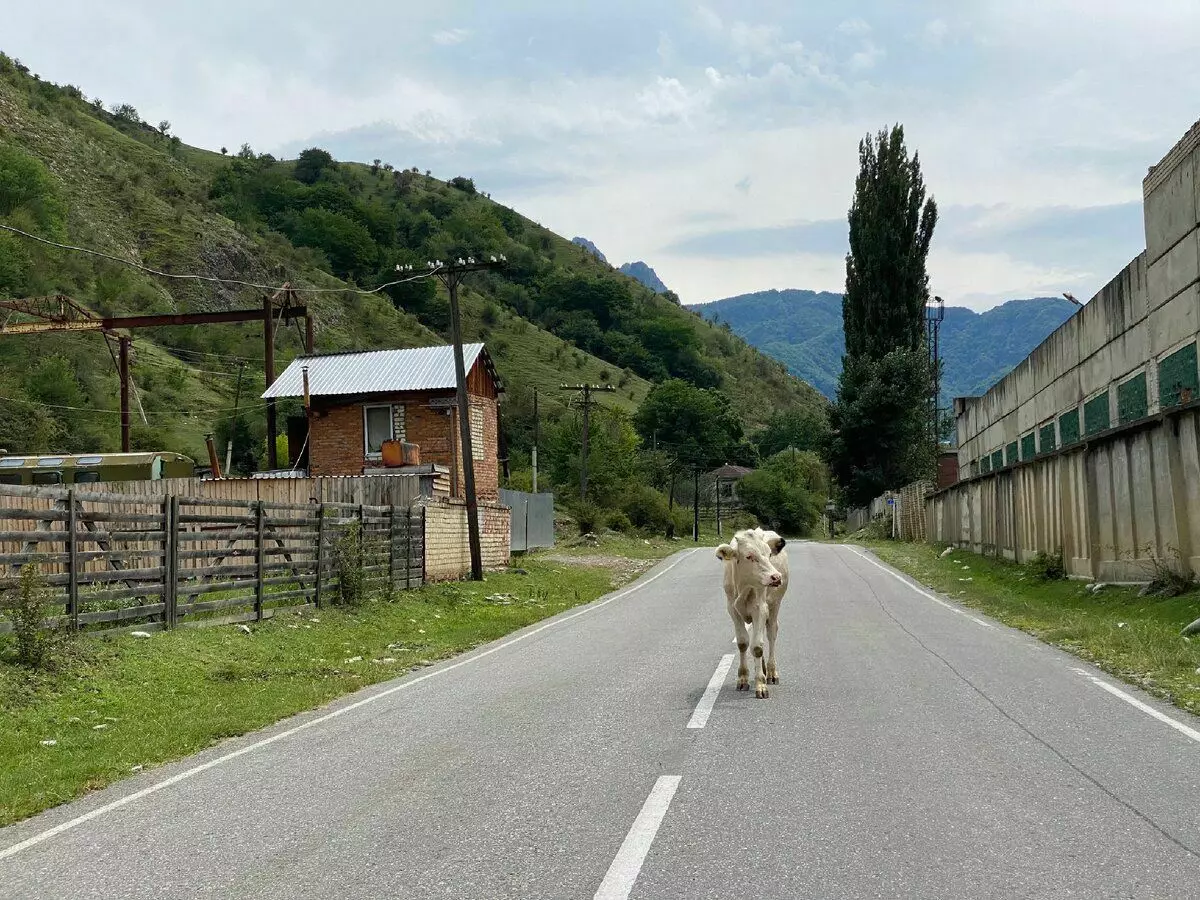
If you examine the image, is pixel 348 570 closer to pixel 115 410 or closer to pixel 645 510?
pixel 645 510

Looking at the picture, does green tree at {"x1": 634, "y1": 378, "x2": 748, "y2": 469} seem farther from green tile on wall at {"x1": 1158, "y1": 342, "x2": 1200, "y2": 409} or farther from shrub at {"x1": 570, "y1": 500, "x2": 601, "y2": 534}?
green tile on wall at {"x1": 1158, "y1": 342, "x2": 1200, "y2": 409}

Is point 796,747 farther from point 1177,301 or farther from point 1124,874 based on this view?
point 1177,301

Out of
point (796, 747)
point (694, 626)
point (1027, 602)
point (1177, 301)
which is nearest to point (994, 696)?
point (796, 747)

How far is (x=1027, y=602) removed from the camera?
2062cm

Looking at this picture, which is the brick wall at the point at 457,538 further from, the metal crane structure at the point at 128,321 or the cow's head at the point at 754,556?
the cow's head at the point at 754,556

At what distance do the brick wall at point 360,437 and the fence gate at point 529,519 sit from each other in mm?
2323

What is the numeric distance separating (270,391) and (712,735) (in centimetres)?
3205


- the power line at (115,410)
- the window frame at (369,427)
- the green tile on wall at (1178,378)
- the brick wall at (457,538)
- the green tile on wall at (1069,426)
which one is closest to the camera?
the green tile on wall at (1178,378)

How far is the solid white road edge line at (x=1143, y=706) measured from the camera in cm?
816

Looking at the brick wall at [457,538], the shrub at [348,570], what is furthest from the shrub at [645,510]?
the shrub at [348,570]

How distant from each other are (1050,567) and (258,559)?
52.3ft

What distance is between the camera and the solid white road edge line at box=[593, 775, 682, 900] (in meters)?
4.82

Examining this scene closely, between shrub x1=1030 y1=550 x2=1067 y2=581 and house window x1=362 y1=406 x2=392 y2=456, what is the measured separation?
2209 cm

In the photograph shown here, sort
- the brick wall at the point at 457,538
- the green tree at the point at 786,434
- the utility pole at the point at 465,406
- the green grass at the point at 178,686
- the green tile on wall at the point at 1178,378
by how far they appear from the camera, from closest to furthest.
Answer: the green grass at the point at 178,686
the green tile on wall at the point at 1178,378
the brick wall at the point at 457,538
the utility pole at the point at 465,406
the green tree at the point at 786,434
